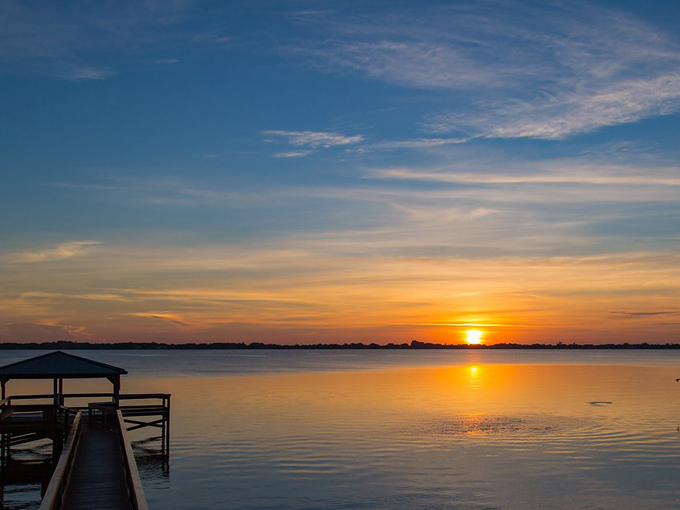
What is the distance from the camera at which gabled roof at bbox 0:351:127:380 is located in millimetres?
34906

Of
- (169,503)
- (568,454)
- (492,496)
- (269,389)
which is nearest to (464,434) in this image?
(568,454)

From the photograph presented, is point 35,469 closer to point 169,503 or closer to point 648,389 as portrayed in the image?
point 169,503

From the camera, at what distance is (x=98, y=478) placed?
19.8m

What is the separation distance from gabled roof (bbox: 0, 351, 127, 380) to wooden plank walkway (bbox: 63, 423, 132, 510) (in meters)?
9.79

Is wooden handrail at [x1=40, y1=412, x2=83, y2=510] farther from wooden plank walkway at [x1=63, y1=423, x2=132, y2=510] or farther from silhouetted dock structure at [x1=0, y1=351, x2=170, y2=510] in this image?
wooden plank walkway at [x1=63, y1=423, x2=132, y2=510]

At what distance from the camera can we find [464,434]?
43.8m

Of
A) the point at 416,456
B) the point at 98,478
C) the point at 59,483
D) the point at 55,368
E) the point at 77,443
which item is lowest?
the point at 416,456

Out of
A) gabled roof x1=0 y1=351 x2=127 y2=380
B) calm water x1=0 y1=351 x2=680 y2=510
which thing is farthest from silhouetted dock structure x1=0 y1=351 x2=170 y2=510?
calm water x1=0 y1=351 x2=680 y2=510

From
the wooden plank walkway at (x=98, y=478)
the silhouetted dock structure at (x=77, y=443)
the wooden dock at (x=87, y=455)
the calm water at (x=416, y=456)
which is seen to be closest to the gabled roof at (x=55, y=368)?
the silhouetted dock structure at (x=77, y=443)

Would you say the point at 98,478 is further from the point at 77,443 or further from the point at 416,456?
the point at 416,456

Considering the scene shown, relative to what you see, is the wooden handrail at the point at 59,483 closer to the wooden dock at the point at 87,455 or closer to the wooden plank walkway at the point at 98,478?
the wooden dock at the point at 87,455

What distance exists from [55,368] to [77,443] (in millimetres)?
12695

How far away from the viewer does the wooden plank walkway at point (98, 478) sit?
17375mm

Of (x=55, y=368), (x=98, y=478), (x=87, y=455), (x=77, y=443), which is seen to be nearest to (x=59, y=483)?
(x=98, y=478)
